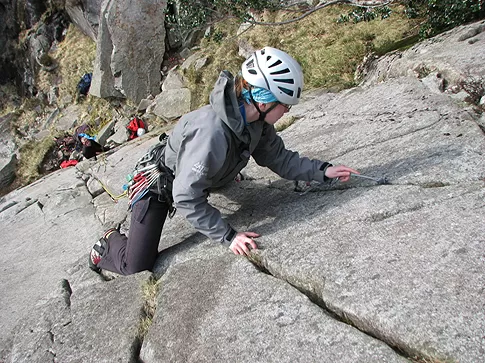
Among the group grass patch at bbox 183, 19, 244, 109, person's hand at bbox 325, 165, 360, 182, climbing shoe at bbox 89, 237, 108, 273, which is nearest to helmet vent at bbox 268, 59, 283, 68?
person's hand at bbox 325, 165, 360, 182

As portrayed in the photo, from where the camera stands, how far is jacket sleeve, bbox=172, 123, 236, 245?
8.82ft

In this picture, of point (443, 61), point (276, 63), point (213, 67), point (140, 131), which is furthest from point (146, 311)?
point (213, 67)

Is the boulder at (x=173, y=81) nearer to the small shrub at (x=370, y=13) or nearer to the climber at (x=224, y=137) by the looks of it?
the small shrub at (x=370, y=13)

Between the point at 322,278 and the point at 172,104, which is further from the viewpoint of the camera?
the point at 172,104

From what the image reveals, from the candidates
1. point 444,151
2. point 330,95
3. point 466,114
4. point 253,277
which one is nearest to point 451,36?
point 330,95

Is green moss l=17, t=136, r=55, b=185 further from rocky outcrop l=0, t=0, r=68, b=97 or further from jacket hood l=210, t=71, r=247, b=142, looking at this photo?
jacket hood l=210, t=71, r=247, b=142

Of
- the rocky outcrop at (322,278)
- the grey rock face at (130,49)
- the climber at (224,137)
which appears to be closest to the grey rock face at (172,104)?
the grey rock face at (130,49)

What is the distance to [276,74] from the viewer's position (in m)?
2.65

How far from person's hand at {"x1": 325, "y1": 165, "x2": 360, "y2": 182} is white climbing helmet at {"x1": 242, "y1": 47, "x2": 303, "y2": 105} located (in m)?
0.72

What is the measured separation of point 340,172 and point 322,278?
3.67 feet

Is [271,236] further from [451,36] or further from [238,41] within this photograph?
[238,41]

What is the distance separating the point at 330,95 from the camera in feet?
20.5

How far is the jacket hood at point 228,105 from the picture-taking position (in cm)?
269

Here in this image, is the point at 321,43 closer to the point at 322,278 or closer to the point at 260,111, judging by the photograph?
the point at 260,111
